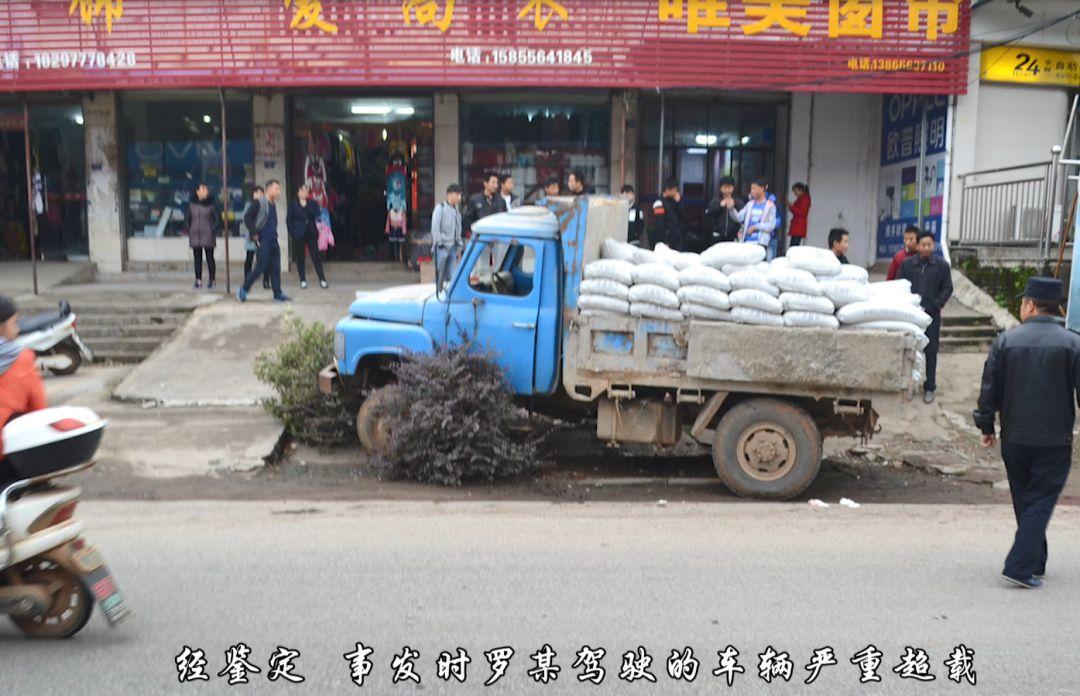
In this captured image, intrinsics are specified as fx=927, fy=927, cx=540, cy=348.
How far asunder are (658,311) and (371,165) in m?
11.0

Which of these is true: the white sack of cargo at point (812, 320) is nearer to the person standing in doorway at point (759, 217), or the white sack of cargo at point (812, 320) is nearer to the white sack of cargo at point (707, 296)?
the white sack of cargo at point (707, 296)

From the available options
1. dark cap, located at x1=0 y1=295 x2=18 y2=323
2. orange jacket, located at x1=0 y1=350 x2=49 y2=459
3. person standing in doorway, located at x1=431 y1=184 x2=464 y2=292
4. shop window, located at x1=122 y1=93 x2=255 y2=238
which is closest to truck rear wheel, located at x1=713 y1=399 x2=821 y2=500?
orange jacket, located at x1=0 y1=350 x2=49 y2=459

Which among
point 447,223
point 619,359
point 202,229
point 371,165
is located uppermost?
point 371,165

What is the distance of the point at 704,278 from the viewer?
7.21 metres

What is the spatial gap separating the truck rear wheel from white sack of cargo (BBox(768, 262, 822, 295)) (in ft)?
2.99

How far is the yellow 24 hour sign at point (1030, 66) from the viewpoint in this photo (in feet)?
48.5

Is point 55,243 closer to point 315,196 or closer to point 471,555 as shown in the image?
point 315,196

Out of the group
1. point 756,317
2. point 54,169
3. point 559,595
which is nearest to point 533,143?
point 54,169

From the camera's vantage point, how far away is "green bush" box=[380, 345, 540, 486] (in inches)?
295

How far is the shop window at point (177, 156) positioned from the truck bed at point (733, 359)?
454 inches

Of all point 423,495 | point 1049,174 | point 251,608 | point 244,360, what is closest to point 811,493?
point 423,495

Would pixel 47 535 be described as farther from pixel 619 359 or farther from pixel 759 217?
pixel 759 217

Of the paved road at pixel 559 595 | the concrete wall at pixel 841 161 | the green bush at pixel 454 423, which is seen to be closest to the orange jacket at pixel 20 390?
the paved road at pixel 559 595

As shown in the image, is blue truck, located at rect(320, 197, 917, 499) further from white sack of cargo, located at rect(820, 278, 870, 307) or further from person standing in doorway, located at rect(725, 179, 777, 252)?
person standing in doorway, located at rect(725, 179, 777, 252)
